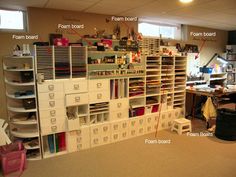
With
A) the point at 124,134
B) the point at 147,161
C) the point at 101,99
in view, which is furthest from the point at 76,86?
the point at 147,161

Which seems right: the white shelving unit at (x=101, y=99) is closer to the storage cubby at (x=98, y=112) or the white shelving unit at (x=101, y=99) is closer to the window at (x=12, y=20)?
the storage cubby at (x=98, y=112)

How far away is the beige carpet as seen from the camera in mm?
2568

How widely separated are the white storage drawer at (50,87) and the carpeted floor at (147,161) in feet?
3.40

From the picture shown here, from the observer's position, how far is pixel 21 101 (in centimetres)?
313

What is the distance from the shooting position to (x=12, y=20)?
3.05 m

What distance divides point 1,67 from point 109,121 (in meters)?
1.89

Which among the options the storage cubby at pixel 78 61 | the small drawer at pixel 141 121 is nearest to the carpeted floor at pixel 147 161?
the small drawer at pixel 141 121

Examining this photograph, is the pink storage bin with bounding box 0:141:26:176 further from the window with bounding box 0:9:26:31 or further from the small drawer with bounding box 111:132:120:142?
the window with bounding box 0:9:26:31

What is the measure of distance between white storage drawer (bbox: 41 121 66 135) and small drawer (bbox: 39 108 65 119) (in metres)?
0.11

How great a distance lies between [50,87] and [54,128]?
0.63m

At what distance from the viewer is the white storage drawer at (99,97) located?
321 centimetres

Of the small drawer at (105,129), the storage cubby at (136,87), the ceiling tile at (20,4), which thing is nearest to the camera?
the ceiling tile at (20,4)

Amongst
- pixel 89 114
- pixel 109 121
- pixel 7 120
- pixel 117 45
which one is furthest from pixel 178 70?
pixel 7 120

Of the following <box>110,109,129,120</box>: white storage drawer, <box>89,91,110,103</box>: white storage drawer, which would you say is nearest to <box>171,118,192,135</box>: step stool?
Result: <box>110,109,129,120</box>: white storage drawer
